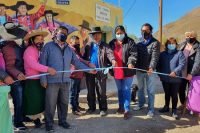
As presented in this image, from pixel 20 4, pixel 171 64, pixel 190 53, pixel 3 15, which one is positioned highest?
pixel 20 4

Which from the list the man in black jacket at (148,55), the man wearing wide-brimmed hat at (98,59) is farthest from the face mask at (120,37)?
the man in black jacket at (148,55)

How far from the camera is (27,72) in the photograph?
7.03 metres

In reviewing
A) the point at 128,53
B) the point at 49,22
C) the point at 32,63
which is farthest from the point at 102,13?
the point at 32,63

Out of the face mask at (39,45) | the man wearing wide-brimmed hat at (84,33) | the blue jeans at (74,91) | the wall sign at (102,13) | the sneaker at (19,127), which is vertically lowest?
the sneaker at (19,127)

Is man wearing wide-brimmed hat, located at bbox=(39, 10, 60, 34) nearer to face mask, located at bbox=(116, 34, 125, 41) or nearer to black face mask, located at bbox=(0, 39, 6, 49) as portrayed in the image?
face mask, located at bbox=(116, 34, 125, 41)

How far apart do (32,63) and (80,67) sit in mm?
1177

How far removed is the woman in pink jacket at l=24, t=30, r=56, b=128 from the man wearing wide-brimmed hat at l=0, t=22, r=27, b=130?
0.12 m

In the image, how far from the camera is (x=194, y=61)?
833 centimetres

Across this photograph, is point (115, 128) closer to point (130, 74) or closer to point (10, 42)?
point (130, 74)

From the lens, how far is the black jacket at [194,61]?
8.16 meters

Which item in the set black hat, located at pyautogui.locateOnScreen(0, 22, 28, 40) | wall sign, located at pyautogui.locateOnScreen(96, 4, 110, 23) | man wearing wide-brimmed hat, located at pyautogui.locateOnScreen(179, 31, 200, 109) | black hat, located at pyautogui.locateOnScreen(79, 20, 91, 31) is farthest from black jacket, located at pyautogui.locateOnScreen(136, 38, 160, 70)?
wall sign, located at pyautogui.locateOnScreen(96, 4, 110, 23)

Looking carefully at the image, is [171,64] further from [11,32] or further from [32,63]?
[11,32]

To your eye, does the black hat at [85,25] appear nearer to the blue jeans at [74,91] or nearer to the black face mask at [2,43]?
the blue jeans at [74,91]

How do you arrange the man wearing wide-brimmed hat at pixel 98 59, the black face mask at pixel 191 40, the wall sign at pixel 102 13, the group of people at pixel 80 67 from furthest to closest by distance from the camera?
the wall sign at pixel 102 13 → the black face mask at pixel 191 40 → the man wearing wide-brimmed hat at pixel 98 59 → the group of people at pixel 80 67
